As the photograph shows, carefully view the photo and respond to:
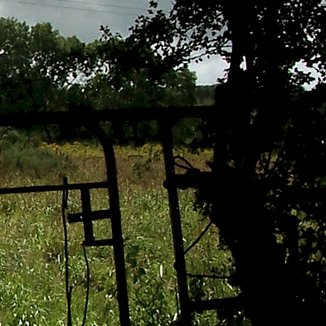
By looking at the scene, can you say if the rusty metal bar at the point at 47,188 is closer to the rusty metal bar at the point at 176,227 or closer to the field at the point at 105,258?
the rusty metal bar at the point at 176,227

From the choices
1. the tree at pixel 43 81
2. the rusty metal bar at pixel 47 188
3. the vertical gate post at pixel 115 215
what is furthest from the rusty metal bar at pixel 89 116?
the tree at pixel 43 81

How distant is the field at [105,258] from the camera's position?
9.79 feet

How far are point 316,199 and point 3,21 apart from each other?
584 centimetres

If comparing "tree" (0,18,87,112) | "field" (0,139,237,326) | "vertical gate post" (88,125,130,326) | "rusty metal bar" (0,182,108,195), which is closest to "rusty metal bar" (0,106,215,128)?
"vertical gate post" (88,125,130,326)

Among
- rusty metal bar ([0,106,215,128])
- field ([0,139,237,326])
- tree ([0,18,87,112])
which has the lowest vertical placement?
field ([0,139,237,326])

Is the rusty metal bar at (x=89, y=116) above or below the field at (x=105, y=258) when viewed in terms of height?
above

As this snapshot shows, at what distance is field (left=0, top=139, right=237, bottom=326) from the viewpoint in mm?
2984

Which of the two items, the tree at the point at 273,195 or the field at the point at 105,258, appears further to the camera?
the field at the point at 105,258

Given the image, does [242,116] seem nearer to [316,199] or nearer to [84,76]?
[316,199]

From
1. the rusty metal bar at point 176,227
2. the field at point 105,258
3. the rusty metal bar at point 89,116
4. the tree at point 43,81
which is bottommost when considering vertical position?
the field at point 105,258

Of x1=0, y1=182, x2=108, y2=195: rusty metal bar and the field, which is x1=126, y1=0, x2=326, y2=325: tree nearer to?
the field

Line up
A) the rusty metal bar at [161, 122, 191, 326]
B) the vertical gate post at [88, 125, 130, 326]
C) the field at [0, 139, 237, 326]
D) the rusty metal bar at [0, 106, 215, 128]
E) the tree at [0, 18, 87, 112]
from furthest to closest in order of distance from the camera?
the field at [0, 139, 237, 326] < the tree at [0, 18, 87, 112] < the rusty metal bar at [161, 122, 191, 326] < the vertical gate post at [88, 125, 130, 326] < the rusty metal bar at [0, 106, 215, 128]

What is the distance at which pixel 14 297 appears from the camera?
362 centimetres

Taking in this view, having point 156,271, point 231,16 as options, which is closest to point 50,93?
point 231,16
